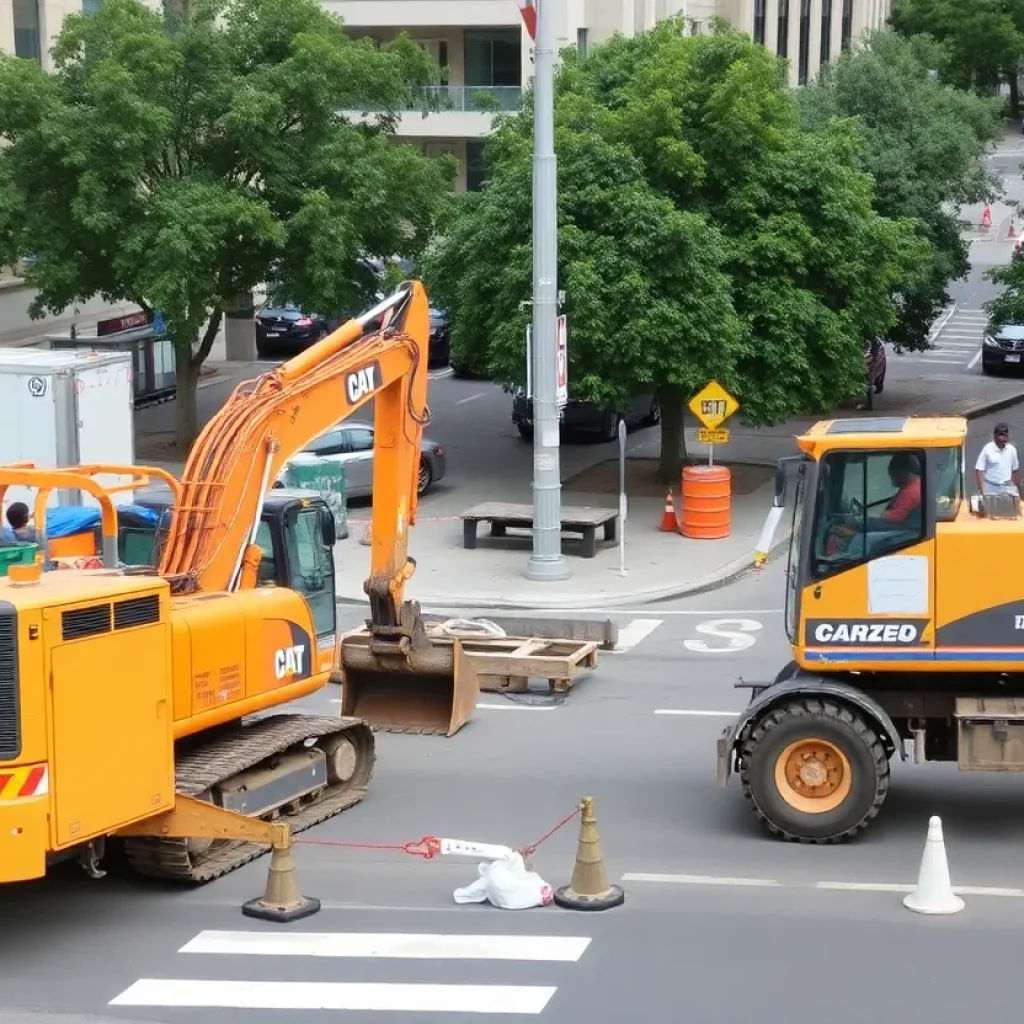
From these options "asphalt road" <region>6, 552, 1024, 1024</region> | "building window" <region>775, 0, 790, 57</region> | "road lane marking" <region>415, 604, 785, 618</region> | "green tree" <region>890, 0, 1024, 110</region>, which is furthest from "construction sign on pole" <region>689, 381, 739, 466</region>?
"green tree" <region>890, 0, 1024, 110</region>

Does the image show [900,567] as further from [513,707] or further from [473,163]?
[473,163]

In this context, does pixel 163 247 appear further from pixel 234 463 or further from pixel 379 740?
pixel 234 463

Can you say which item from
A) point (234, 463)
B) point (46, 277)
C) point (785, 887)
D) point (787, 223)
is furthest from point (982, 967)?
point (46, 277)

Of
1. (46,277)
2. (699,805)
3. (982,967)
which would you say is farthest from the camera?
(46,277)

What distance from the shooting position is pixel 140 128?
90.1ft

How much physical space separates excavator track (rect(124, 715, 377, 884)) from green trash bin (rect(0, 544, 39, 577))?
69.5 inches

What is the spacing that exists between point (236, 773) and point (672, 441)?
1736cm

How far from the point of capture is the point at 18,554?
1030 centimetres

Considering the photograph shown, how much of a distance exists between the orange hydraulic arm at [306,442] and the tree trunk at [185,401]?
16574mm

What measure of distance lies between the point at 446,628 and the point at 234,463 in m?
5.93

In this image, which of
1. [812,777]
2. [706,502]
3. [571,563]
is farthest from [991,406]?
[812,777]

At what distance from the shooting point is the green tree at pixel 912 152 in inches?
1344

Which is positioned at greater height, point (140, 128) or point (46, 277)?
point (140, 128)

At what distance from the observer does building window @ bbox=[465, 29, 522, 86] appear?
50.9 m
